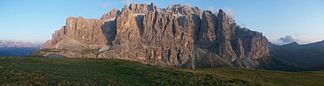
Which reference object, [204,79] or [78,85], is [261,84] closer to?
[204,79]

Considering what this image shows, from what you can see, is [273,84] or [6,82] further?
[273,84]

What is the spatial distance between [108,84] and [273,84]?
17232 millimetres

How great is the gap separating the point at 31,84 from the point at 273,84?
2351 centimetres

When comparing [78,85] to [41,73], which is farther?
[41,73]

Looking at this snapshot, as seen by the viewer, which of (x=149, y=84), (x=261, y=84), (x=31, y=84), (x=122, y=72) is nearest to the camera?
(x=31, y=84)

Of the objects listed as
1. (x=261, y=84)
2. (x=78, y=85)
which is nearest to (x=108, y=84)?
(x=78, y=85)

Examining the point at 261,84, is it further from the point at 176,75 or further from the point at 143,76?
the point at 143,76

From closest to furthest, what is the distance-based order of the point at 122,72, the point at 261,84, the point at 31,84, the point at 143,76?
the point at 31,84 < the point at 261,84 < the point at 143,76 < the point at 122,72

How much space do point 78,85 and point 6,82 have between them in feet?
19.9

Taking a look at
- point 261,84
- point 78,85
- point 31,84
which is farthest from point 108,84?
point 261,84

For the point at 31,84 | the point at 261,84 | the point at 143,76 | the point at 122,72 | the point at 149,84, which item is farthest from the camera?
the point at 122,72

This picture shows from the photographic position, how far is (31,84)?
105 feet

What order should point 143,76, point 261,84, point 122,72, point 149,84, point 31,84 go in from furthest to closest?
point 122,72 → point 143,76 → point 261,84 → point 149,84 → point 31,84

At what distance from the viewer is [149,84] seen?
117ft
